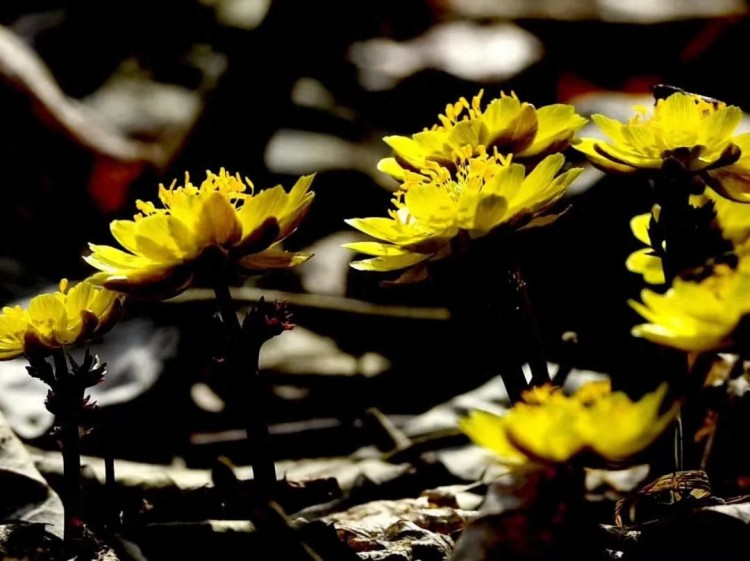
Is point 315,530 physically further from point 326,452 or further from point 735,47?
point 735,47

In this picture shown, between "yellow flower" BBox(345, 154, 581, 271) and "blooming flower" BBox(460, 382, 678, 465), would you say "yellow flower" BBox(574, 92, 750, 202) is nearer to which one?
"yellow flower" BBox(345, 154, 581, 271)

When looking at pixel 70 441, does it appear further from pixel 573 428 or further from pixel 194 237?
pixel 573 428

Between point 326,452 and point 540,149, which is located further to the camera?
point 326,452

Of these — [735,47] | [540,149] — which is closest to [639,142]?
[540,149]

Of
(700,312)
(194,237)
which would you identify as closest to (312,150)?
(194,237)

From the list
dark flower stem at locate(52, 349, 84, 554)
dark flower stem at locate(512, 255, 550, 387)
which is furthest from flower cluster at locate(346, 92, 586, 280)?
dark flower stem at locate(52, 349, 84, 554)

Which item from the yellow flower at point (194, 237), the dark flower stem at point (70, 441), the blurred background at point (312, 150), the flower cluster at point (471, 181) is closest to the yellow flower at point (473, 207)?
the flower cluster at point (471, 181)

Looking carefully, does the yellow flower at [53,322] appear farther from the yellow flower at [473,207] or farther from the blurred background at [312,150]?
the blurred background at [312,150]
